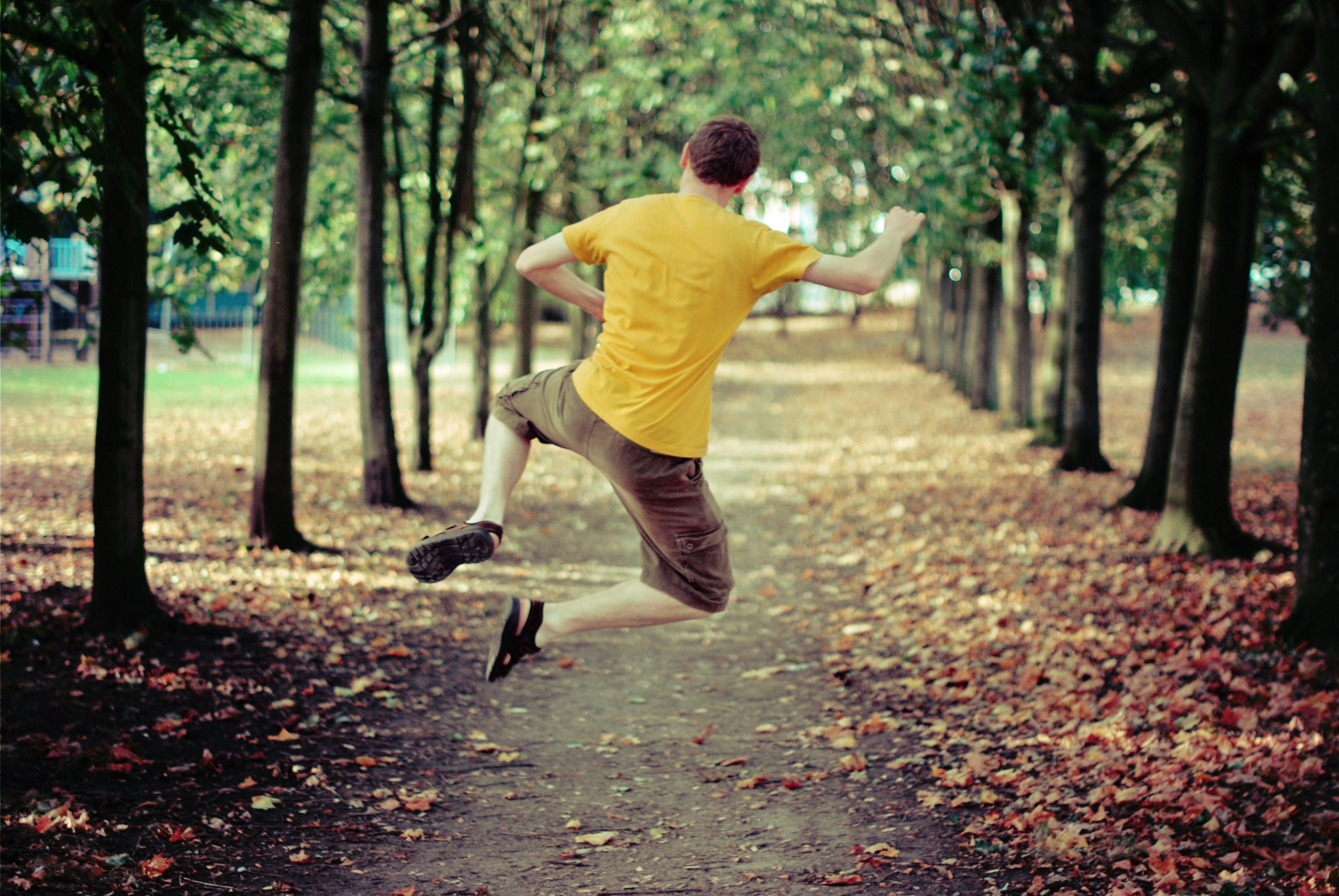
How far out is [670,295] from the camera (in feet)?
13.8

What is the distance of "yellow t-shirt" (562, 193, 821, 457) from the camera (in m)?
4.18

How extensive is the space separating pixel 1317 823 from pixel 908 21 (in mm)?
13824

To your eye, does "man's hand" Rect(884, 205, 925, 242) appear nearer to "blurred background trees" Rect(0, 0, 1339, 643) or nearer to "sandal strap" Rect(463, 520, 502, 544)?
"sandal strap" Rect(463, 520, 502, 544)

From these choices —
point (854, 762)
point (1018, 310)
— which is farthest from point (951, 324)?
point (854, 762)

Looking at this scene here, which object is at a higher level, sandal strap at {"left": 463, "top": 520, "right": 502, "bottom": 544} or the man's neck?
the man's neck

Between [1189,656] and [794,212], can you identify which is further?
[794,212]

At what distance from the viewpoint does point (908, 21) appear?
16328mm

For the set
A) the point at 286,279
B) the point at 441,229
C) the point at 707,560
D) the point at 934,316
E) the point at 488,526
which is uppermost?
the point at 441,229

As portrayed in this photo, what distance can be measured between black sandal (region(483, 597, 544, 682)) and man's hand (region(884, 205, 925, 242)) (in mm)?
2051

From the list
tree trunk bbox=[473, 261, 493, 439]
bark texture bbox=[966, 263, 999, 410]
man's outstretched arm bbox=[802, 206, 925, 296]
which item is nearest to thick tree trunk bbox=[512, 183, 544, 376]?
tree trunk bbox=[473, 261, 493, 439]

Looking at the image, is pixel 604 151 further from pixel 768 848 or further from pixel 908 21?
pixel 768 848

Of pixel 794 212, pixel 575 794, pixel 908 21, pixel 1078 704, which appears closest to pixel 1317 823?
pixel 1078 704

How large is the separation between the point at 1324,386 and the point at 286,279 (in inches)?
291

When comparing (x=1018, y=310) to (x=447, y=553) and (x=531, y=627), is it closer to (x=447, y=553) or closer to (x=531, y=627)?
(x=531, y=627)
